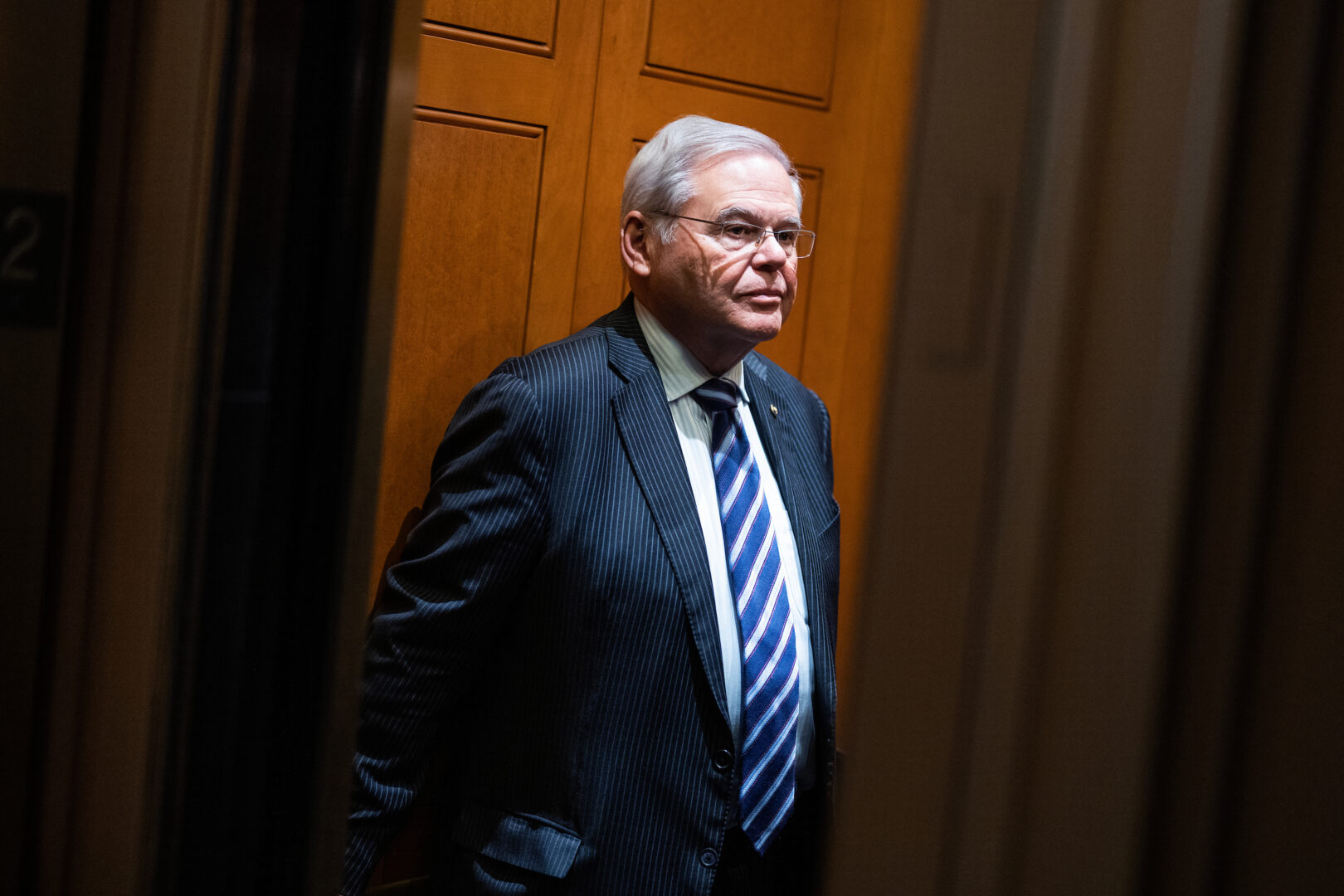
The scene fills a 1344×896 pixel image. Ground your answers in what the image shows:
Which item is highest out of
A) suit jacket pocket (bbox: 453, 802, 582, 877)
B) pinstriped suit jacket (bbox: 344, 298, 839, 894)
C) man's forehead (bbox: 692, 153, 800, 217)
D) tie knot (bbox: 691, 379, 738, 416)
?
man's forehead (bbox: 692, 153, 800, 217)

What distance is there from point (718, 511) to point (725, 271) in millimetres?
395

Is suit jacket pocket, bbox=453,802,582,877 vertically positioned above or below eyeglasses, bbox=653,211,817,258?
below

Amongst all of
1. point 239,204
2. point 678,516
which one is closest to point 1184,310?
point 239,204

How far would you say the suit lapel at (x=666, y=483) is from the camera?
64.5 inches

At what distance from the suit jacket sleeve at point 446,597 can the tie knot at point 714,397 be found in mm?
300

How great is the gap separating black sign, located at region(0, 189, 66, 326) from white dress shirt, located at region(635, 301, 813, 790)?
1118 millimetres

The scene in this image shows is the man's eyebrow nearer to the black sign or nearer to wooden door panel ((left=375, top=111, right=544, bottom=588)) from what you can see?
wooden door panel ((left=375, top=111, right=544, bottom=588))

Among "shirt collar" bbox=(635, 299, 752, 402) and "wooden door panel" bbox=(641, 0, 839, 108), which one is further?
"wooden door panel" bbox=(641, 0, 839, 108)

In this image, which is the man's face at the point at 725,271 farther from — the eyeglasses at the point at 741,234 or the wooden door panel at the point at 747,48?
the wooden door panel at the point at 747,48

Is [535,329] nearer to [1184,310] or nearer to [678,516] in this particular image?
[678,516]

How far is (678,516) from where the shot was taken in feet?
5.55

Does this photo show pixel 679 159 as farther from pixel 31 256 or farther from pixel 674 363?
pixel 31 256

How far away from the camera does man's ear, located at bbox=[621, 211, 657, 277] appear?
196 centimetres

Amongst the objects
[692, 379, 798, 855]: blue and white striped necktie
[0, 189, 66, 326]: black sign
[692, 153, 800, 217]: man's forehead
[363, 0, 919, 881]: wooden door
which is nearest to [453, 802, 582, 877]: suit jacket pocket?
[692, 379, 798, 855]: blue and white striped necktie
